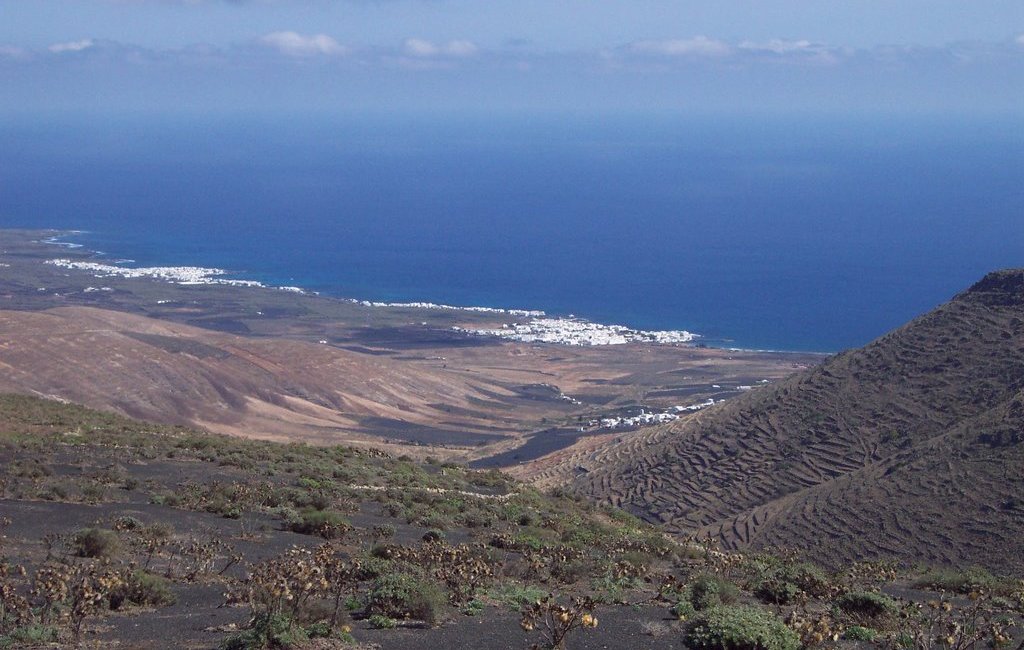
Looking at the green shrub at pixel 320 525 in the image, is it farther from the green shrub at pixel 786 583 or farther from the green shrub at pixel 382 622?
the green shrub at pixel 786 583

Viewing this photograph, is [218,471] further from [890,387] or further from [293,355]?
[293,355]

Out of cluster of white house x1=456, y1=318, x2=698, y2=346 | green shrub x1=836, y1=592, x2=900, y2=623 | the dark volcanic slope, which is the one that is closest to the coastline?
A: cluster of white house x1=456, y1=318, x2=698, y2=346

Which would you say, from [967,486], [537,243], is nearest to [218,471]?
[967,486]

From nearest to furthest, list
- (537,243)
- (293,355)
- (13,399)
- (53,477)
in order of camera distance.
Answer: (53,477), (13,399), (293,355), (537,243)

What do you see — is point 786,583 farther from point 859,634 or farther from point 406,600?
point 406,600

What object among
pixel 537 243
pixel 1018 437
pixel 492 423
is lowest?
pixel 492 423

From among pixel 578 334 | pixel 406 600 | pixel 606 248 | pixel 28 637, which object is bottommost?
pixel 406 600

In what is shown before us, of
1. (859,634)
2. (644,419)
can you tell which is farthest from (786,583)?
(644,419)

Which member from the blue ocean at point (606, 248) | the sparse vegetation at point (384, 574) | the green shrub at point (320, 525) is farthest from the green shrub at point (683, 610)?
the blue ocean at point (606, 248)
